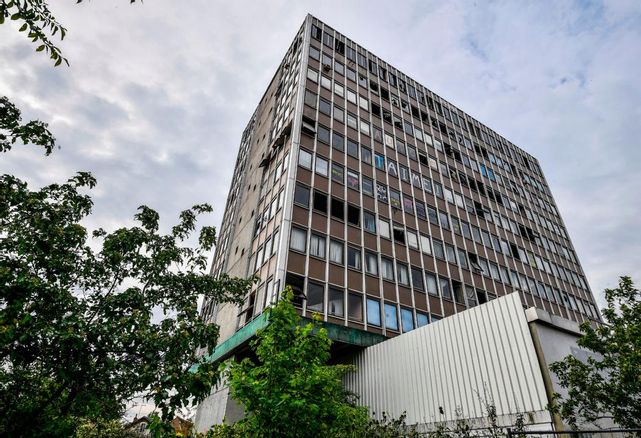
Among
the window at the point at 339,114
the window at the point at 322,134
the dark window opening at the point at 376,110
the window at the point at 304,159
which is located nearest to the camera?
the window at the point at 304,159

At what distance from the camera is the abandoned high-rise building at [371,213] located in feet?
72.7

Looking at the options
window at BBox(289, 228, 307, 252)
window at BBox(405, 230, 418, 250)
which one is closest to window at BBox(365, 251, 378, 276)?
window at BBox(405, 230, 418, 250)

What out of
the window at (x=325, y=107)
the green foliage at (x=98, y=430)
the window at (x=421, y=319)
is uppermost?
the window at (x=325, y=107)

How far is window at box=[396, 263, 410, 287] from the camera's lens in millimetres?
25109

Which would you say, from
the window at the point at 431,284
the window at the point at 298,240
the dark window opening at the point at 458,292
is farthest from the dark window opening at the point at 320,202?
the dark window opening at the point at 458,292

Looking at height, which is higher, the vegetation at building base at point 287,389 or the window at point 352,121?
the window at point 352,121

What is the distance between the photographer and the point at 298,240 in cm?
2223

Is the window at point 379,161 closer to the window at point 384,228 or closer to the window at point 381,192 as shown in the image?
the window at point 381,192

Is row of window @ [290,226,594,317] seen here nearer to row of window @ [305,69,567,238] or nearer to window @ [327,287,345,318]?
window @ [327,287,345,318]

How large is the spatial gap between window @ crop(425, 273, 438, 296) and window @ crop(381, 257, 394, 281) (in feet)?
11.1

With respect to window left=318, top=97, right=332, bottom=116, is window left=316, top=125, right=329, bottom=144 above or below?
below

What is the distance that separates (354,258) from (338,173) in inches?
281

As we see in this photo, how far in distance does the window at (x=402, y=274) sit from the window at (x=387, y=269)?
0.54 m

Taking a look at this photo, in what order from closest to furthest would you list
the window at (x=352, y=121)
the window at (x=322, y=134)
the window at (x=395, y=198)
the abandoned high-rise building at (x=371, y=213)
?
1. the abandoned high-rise building at (x=371, y=213)
2. the window at (x=322, y=134)
3. the window at (x=395, y=198)
4. the window at (x=352, y=121)
